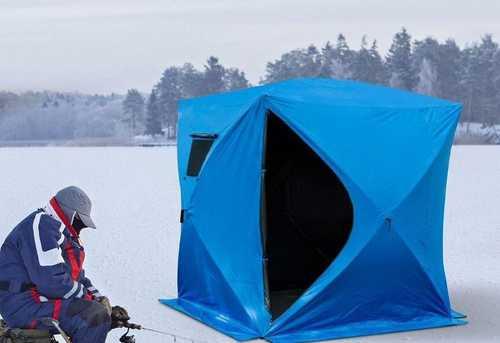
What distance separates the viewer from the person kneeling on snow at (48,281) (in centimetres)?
546

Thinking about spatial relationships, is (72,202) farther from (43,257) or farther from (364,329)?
(364,329)

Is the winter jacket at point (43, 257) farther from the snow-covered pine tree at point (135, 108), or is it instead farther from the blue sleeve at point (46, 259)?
the snow-covered pine tree at point (135, 108)

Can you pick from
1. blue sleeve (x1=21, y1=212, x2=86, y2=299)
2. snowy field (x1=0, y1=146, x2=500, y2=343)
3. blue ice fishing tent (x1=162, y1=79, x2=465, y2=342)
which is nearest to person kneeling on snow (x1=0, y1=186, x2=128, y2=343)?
blue sleeve (x1=21, y1=212, x2=86, y2=299)

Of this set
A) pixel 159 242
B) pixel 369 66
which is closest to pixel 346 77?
pixel 369 66

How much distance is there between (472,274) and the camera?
10523 millimetres

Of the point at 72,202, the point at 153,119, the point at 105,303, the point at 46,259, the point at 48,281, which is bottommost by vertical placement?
the point at 105,303

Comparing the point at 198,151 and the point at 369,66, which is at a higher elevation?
the point at 369,66

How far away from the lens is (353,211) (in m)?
7.74

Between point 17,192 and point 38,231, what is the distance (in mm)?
17283

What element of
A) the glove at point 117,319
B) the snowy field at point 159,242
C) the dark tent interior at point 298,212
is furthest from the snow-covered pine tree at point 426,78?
the glove at point 117,319

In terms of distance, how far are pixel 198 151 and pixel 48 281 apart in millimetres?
3471

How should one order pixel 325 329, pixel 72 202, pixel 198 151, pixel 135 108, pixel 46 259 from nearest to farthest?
pixel 46 259 < pixel 72 202 < pixel 325 329 < pixel 198 151 < pixel 135 108

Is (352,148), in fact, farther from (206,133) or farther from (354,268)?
(206,133)

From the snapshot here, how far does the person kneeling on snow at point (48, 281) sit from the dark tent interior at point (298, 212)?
12.7ft
